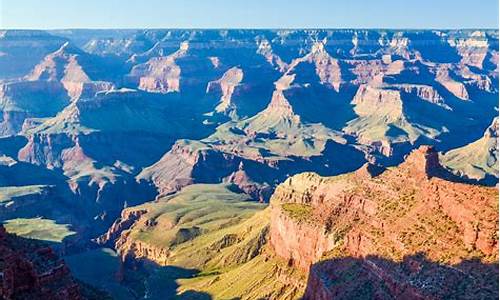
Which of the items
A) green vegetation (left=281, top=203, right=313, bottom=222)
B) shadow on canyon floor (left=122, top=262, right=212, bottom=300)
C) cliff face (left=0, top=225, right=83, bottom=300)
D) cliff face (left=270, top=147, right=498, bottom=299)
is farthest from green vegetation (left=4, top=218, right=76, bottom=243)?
cliff face (left=0, top=225, right=83, bottom=300)

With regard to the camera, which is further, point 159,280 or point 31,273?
point 159,280

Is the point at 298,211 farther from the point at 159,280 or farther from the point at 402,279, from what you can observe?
the point at 402,279

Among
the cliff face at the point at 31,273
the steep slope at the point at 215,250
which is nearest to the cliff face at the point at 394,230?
the steep slope at the point at 215,250

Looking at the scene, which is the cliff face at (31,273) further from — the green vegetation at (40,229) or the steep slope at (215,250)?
the green vegetation at (40,229)

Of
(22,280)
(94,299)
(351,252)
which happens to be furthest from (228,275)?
→ (22,280)

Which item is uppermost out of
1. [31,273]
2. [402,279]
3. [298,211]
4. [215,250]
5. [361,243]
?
[31,273]

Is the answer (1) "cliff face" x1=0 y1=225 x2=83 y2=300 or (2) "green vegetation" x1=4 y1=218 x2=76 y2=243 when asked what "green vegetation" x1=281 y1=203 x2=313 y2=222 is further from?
(2) "green vegetation" x1=4 y1=218 x2=76 y2=243

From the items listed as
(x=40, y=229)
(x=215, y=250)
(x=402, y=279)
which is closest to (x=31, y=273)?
(x=402, y=279)
